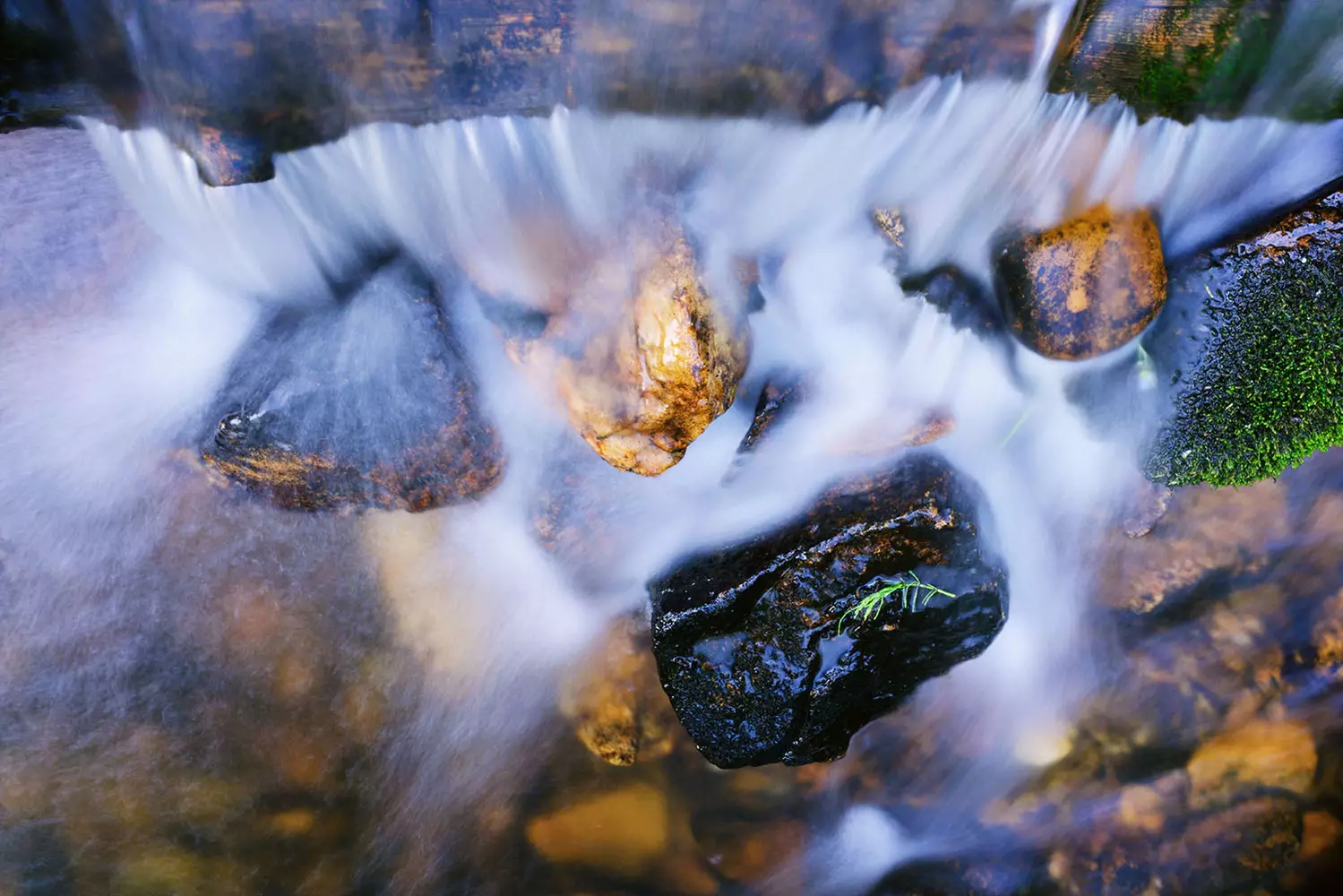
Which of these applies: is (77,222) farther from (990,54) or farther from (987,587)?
(987,587)

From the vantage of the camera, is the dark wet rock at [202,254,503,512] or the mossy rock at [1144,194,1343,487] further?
the dark wet rock at [202,254,503,512]

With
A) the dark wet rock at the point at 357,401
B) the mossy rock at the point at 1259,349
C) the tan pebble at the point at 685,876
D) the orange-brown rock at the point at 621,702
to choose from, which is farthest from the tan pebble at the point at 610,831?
the mossy rock at the point at 1259,349

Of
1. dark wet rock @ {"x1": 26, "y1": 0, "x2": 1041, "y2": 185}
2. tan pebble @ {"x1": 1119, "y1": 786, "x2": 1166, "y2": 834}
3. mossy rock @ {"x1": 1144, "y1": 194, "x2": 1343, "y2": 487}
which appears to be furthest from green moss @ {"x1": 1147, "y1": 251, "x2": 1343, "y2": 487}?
tan pebble @ {"x1": 1119, "y1": 786, "x2": 1166, "y2": 834}

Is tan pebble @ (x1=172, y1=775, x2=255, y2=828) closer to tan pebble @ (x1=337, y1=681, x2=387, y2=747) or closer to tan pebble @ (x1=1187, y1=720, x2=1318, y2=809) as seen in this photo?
tan pebble @ (x1=337, y1=681, x2=387, y2=747)

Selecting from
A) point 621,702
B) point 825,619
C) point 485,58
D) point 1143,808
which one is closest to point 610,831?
point 621,702

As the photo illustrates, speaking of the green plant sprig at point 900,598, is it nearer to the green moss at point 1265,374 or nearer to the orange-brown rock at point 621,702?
the orange-brown rock at point 621,702

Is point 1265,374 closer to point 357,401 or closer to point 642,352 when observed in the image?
point 642,352
